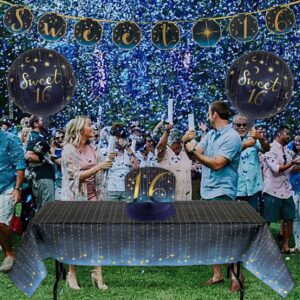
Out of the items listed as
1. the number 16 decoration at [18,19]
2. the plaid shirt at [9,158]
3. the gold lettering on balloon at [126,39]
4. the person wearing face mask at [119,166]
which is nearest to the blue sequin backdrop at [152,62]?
the gold lettering on balloon at [126,39]

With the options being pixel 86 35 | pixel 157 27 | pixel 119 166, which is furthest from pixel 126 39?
pixel 119 166

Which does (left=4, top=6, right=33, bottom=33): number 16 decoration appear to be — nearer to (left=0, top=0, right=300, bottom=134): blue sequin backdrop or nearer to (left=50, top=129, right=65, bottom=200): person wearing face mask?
(left=50, top=129, right=65, bottom=200): person wearing face mask

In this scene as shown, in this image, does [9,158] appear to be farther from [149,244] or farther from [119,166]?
[149,244]

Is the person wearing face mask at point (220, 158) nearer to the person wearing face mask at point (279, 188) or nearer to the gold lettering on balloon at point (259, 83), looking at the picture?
the person wearing face mask at point (279, 188)

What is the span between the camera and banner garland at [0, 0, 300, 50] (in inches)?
413

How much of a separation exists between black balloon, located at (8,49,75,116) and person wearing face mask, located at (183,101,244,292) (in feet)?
11.3

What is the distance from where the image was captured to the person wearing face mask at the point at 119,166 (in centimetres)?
1027

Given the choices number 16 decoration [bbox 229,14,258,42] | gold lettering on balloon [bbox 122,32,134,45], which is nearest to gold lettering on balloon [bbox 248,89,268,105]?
number 16 decoration [bbox 229,14,258,42]

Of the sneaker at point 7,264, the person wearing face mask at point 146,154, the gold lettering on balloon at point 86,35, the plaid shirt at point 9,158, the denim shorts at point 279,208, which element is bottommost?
the denim shorts at point 279,208

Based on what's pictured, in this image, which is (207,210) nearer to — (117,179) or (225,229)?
(225,229)

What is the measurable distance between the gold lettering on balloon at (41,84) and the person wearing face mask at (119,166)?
1074 millimetres

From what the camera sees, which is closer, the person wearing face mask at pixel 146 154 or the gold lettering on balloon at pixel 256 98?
the gold lettering on balloon at pixel 256 98

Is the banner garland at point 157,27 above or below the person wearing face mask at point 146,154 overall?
above

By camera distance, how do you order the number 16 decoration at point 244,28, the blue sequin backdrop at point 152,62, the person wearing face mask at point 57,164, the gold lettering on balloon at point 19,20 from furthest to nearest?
the blue sequin backdrop at point 152,62 → the number 16 decoration at point 244,28 → the gold lettering on balloon at point 19,20 → the person wearing face mask at point 57,164
